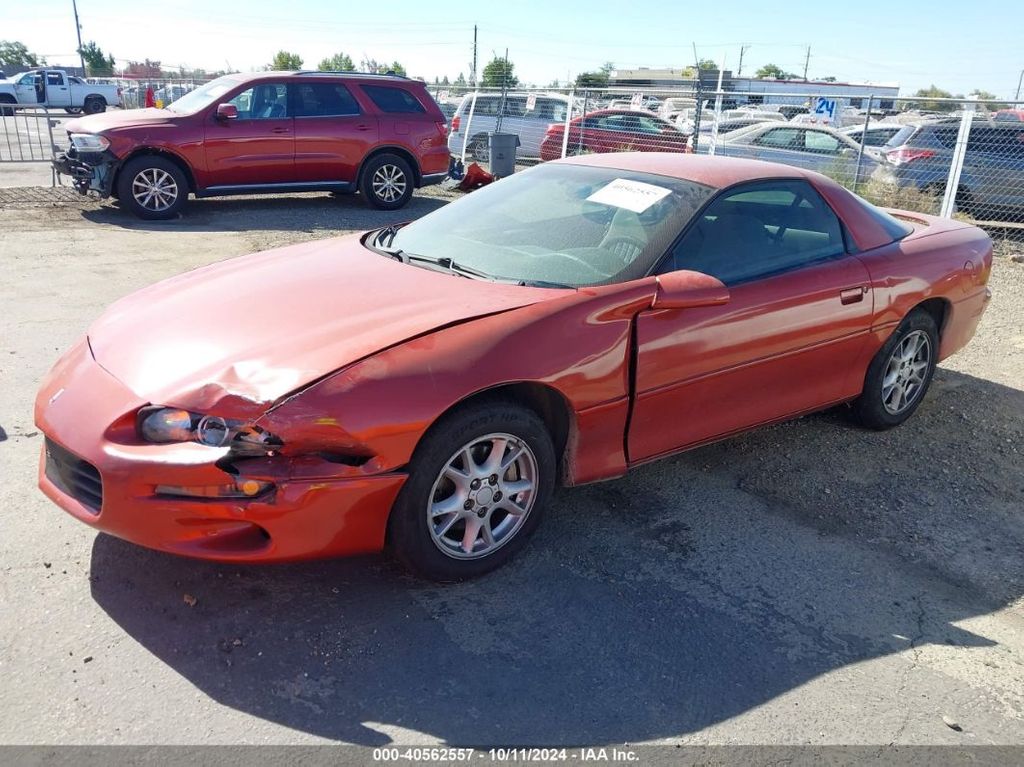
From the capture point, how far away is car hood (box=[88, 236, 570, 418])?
9.22ft

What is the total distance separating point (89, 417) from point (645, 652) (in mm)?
2036

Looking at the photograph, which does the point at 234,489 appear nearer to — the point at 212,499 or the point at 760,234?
the point at 212,499

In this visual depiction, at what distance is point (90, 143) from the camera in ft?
32.9

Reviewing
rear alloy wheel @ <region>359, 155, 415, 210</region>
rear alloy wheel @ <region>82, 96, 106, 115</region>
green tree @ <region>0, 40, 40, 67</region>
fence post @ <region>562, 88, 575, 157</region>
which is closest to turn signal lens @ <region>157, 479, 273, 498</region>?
rear alloy wheel @ <region>359, 155, 415, 210</region>

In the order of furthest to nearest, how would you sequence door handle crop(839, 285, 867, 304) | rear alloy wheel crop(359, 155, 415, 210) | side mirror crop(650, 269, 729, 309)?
rear alloy wheel crop(359, 155, 415, 210)
door handle crop(839, 285, 867, 304)
side mirror crop(650, 269, 729, 309)

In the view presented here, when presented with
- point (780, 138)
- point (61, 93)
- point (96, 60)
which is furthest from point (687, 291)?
point (96, 60)

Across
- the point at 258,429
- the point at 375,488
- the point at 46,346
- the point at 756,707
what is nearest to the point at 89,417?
the point at 258,429

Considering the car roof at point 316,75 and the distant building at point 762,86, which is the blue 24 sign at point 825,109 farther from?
the car roof at point 316,75

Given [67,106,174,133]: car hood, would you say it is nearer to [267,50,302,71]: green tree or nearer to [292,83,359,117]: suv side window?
Result: [292,83,359,117]: suv side window

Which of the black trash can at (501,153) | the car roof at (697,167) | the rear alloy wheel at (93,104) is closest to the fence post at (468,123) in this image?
the black trash can at (501,153)

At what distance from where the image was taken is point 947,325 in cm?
484

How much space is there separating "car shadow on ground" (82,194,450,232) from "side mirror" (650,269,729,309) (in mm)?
7476

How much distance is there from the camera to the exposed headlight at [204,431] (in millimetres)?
2686

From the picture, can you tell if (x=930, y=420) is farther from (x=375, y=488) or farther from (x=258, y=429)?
(x=258, y=429)
